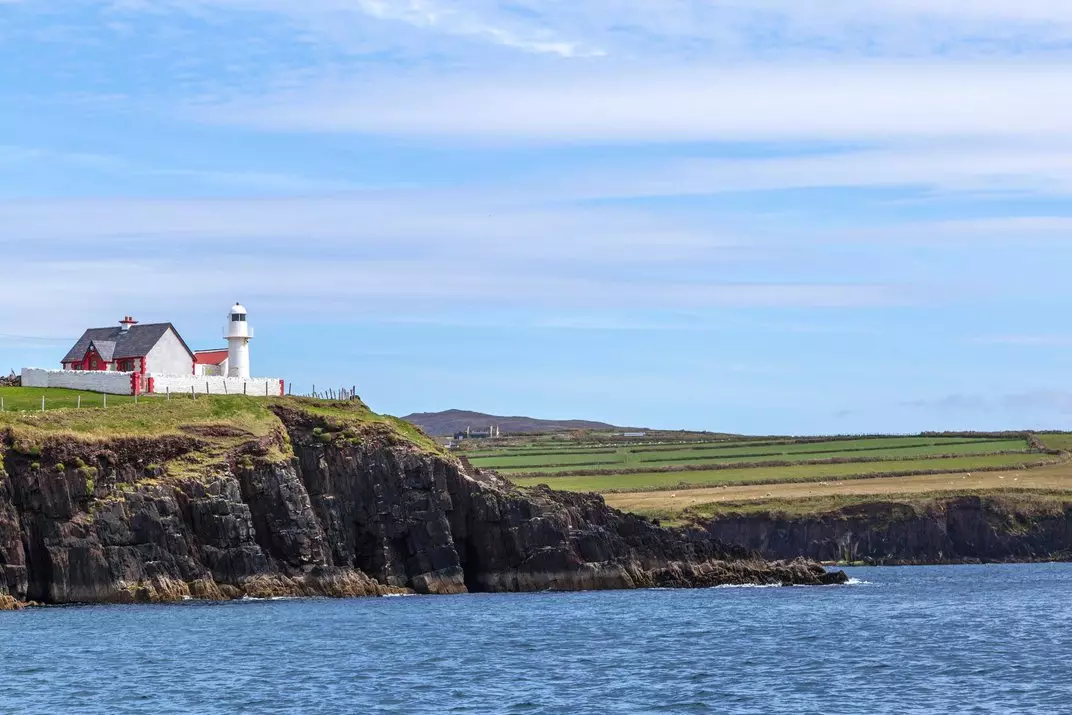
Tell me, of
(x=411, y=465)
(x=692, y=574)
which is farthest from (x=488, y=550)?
(x=692, y=574)

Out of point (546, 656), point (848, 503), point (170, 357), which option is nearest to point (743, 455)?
point (848, 503)

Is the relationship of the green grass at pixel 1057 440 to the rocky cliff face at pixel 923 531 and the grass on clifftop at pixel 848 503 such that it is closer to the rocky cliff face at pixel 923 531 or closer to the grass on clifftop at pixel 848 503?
the grass on clifftop at pixel 848 503

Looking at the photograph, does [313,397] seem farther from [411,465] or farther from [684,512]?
[684,512]

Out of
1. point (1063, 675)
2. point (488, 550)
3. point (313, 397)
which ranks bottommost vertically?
point (1063, 675)

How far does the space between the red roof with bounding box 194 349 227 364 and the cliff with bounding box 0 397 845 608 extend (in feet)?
42.4

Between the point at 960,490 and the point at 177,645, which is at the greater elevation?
the point at 960,490

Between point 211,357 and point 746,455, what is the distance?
271 ft

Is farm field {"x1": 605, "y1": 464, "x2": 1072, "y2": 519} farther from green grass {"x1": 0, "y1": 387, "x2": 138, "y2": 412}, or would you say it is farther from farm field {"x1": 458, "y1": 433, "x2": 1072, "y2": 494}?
green grass {"x1": 0, "y1": 387, "x2": 138, "y2": 412}

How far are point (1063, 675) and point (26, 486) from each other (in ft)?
174

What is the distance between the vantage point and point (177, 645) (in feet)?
211

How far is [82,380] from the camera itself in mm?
104875

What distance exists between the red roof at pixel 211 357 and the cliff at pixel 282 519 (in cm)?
1292

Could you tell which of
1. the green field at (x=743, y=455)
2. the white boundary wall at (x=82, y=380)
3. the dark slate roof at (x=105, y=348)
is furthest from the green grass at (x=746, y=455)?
the white boundary wall at (x=82, y=380)

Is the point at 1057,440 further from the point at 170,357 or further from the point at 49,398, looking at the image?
the point at 49,398
